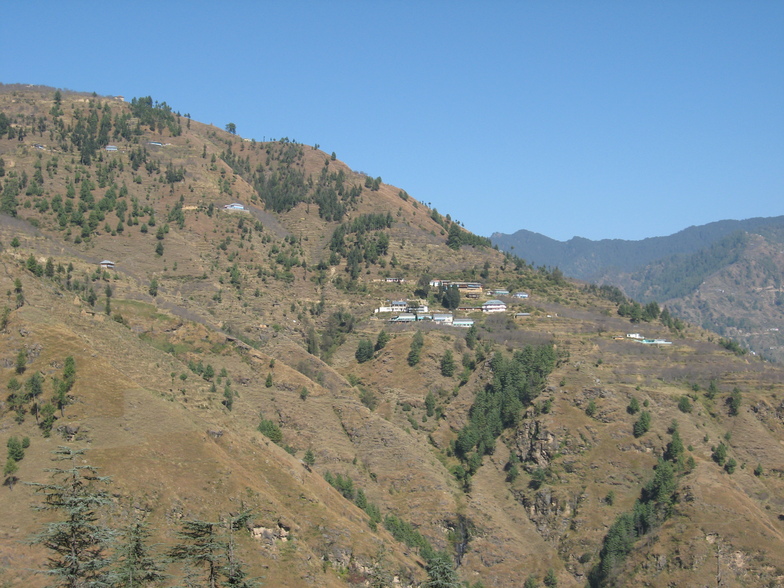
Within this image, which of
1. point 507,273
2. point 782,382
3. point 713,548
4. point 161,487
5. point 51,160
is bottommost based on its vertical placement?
point 713,548

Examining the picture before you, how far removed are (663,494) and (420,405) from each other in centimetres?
3432

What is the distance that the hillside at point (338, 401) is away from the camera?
6988 centimetres

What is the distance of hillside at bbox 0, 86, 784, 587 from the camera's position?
6988cm

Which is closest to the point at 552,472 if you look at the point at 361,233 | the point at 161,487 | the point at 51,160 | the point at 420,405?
the point at 420,405

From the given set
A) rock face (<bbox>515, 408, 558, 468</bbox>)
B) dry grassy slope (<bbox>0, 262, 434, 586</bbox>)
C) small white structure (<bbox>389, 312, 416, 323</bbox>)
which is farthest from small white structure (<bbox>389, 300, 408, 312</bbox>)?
dry grassy slope (<bbox>0, 262, 434, 586</bbox>)

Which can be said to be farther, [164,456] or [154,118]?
[154,118]

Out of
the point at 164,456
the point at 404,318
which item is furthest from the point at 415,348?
the point at 164,456

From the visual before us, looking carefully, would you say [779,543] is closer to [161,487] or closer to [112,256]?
[161,487]

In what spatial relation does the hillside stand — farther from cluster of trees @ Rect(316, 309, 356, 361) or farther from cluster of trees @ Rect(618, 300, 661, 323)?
cluster of trees @ Rect(618, 300, 661, 323)

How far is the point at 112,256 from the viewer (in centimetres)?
13438

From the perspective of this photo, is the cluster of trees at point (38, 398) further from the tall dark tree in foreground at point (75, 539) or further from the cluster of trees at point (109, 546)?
the tall dark tree in foreground at point (75, 539)

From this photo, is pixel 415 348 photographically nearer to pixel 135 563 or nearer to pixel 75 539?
pixel 135 563

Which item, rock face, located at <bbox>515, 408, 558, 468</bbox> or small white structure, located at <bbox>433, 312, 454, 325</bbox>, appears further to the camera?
small white structure, located at <bbox>433, 312, 454, 325</bbox>

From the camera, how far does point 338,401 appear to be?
108750mm
